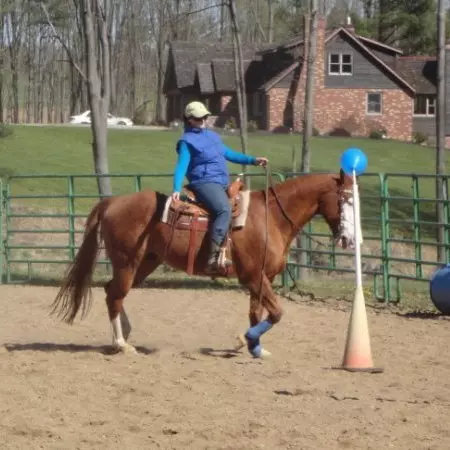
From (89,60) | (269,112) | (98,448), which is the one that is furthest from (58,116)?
(98,448)

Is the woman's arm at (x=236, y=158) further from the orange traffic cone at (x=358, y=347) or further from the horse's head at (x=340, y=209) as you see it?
the orange traffic cone at (x=358, y=347)

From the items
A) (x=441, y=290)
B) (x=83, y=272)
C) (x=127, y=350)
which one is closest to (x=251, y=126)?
(x=441, y=290)

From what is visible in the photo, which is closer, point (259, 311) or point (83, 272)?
point (259, 311)

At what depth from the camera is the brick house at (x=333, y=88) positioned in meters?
52.4

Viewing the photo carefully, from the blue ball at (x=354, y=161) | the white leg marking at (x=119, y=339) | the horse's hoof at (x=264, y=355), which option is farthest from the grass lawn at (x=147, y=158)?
the blue ball at (x=354, y=161)

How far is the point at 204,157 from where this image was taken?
888 cm

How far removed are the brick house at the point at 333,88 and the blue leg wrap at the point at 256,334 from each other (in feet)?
138

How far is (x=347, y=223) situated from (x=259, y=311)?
1.10 m

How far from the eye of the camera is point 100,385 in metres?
7.68

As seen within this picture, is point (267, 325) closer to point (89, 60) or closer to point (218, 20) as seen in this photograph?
point (89, 60)

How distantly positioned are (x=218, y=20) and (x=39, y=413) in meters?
68.7

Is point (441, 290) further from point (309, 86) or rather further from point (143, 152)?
point (143, 152)

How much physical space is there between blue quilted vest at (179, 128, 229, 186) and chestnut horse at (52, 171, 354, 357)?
486 mm

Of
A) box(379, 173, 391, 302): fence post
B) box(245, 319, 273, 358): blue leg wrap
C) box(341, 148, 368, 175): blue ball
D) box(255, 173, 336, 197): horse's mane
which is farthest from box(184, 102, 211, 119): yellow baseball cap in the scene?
box(379, 173, 391, 302): fence post
